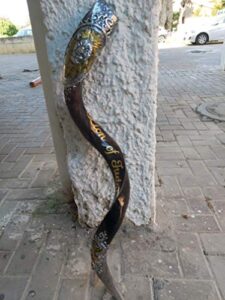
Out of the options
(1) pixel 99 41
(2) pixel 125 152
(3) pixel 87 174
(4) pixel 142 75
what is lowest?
(3) pixel 87 174

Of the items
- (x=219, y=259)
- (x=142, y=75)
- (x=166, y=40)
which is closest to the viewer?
(x=142, y=75)

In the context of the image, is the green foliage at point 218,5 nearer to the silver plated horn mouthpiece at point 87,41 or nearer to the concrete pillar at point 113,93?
the concrete pillar at point 113,93

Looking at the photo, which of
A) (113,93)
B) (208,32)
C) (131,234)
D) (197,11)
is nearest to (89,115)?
(113,93)

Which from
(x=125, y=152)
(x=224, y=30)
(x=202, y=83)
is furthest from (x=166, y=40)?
(x=125, y=152)

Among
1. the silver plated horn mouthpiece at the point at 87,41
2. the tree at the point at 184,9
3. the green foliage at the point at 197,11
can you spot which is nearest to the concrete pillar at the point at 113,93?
the silver plated horn mouthpiece at the point at 87,41

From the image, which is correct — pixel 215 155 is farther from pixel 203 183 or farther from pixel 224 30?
pixel 224 30

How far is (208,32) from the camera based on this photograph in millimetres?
15164

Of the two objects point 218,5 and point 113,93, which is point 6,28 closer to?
point 218,5

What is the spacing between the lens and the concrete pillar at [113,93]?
138cm

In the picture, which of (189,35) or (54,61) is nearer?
(54,61)

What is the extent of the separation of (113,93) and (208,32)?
A: 15.6 metres

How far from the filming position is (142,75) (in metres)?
1.48

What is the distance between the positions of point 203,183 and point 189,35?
1515cm

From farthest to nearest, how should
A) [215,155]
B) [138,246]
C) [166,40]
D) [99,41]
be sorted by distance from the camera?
1. [166,40]
2. [215,155]
3. [138,246]
4. [99,41]
